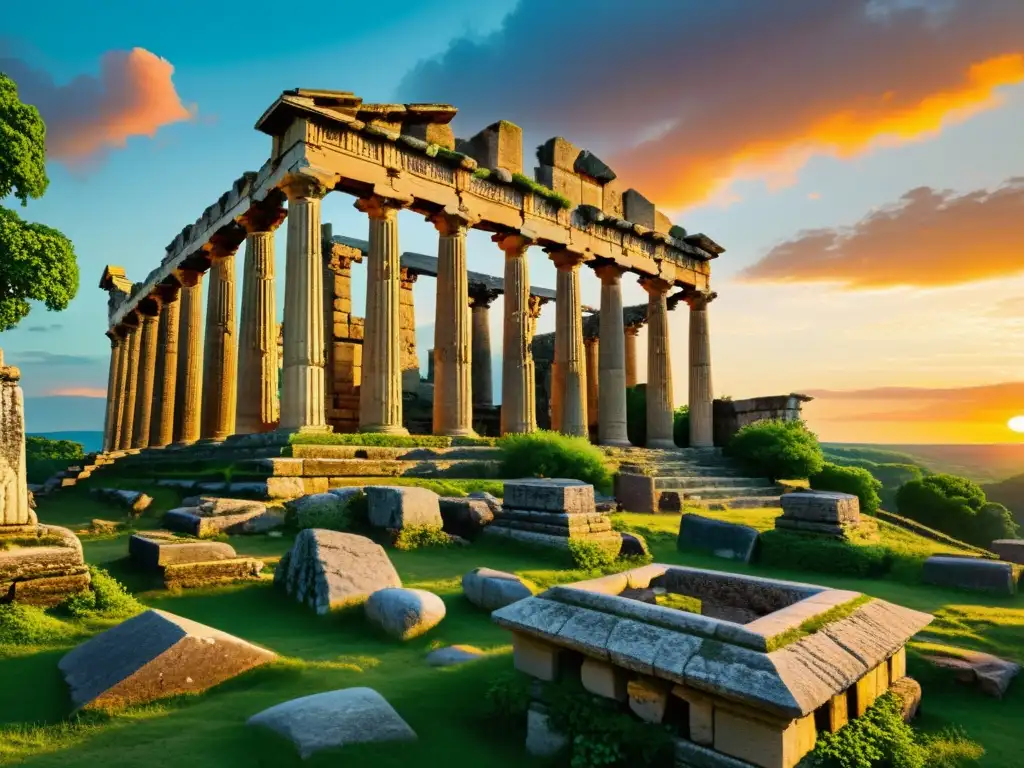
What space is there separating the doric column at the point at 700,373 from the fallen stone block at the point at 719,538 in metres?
14.2

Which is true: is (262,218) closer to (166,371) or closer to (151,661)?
(166,371)

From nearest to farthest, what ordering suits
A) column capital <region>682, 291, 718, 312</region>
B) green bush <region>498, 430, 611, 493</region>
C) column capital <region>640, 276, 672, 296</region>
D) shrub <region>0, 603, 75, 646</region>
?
shrub <region>0, 603, 75, 646</region> → green bush <region>498, 430, 611, 493</region> → column capital <region>640, 276, 672, 296</region> → column capital <region>682, 291, 718, 312</region>

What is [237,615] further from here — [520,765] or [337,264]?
[337,264]

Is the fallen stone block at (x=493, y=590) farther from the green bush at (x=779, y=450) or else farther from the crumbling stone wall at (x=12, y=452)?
the green bush at (x=779, y=450)

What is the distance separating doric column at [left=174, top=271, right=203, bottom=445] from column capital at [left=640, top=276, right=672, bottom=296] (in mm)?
15054

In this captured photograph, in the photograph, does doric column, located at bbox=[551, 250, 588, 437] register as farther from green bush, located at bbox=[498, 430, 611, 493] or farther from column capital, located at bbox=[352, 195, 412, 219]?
column capital, located at bbox=[352, 195, 412, 219]

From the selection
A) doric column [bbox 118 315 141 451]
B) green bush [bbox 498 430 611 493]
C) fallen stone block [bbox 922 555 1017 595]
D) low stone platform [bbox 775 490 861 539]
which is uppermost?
doric column [bbox 118 315 141 451]

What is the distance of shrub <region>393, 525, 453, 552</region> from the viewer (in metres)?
8.23

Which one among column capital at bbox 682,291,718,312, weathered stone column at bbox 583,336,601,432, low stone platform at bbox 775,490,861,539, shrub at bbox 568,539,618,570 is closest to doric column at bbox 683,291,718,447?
column capital at bbox 682,291,718,312

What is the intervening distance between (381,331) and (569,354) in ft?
21.6

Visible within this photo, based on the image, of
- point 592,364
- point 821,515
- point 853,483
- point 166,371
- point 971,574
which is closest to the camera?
point 971,574

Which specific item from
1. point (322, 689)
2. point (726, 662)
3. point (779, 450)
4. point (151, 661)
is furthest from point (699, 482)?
point (151, 661)

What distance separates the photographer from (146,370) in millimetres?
23344

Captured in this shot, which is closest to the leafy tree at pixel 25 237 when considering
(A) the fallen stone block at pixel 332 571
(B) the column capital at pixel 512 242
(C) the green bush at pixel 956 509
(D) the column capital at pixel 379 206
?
(D) the column capital at pixel 379 206
